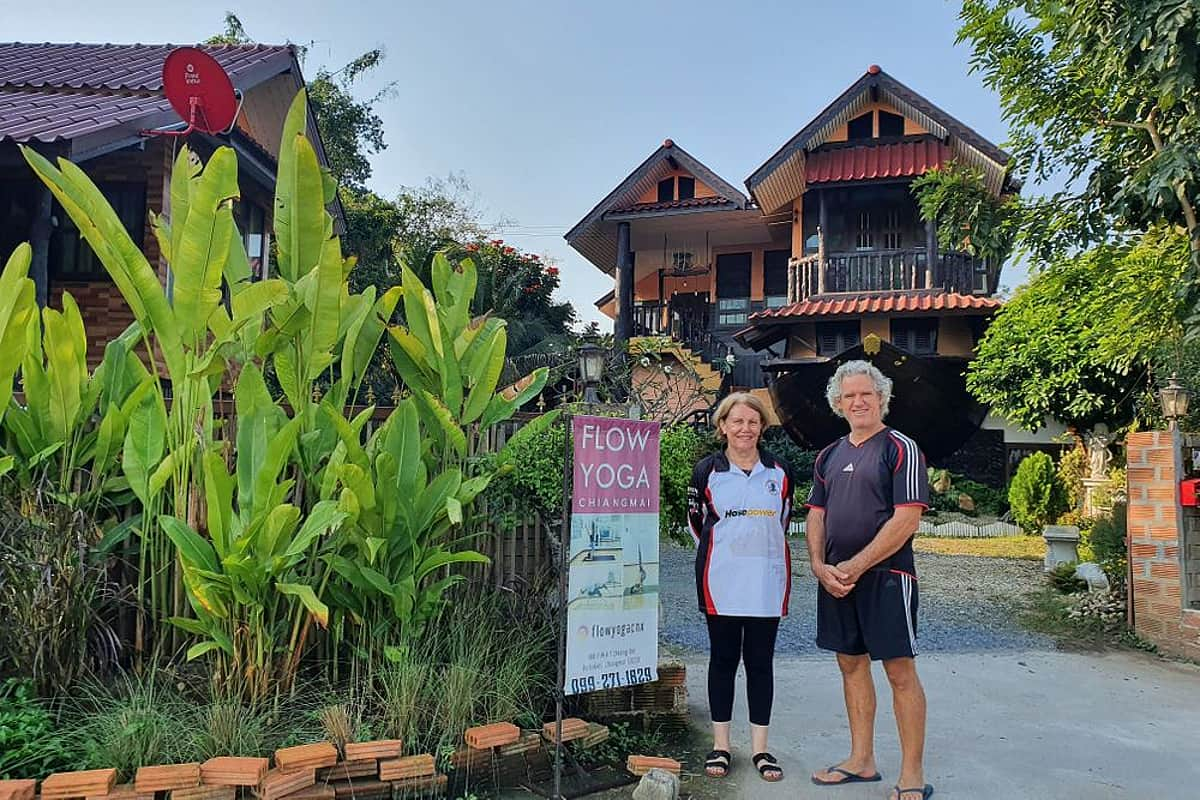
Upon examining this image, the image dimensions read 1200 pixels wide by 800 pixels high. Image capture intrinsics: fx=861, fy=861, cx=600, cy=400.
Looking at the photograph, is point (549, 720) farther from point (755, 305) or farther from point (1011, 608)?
point (755, 305)

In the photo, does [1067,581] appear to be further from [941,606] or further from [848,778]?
[848,778]

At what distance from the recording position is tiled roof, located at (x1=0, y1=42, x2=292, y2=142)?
25.1 ft

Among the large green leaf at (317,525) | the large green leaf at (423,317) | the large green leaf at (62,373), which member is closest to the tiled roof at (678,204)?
the large green leaf at (423,317)

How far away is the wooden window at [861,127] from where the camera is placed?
17.4 meters

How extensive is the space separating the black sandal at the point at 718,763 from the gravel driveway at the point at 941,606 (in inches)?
104

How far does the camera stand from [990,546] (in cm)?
1312

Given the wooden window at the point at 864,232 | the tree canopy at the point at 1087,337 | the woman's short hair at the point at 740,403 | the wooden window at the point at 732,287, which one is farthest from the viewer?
the wooden window at the point at 732,287

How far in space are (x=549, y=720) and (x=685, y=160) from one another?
16.7 meters

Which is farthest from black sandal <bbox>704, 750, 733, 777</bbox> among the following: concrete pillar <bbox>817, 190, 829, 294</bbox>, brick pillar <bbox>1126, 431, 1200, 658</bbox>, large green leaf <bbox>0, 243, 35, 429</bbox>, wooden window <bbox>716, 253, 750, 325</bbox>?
wooden window <bbox>716, 253, 750, 325</bbox>

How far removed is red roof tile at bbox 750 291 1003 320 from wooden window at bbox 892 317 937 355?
55cm

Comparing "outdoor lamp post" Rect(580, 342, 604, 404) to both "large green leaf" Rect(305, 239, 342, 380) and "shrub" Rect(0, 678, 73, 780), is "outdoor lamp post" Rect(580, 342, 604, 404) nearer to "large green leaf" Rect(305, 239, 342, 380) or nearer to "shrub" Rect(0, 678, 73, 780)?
"large green leaf" Rect(305, 239, 342, 380)

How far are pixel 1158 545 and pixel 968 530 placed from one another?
8358 millimetres

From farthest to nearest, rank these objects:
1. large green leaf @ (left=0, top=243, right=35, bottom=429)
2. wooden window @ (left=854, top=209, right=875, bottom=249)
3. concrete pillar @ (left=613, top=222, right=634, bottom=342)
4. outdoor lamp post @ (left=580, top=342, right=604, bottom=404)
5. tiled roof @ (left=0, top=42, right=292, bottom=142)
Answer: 1. concrete pillar @ (left=613, top=222, right=634, bottom=342)
2. wooden window @ (left=854, top=209, right=875, bottom=249)
3. tiled roof @ (left=0, top=42, right=292, bottom=142)
4. outdoor lamp post @ (left=580, top=342, right=604, bottom=404)
5. large green leaf @ (left=0, top=243, right=35, bottom=429)

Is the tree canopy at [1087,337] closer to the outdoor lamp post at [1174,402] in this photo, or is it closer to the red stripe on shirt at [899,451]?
the outdoor lamp post at [1174,402]
